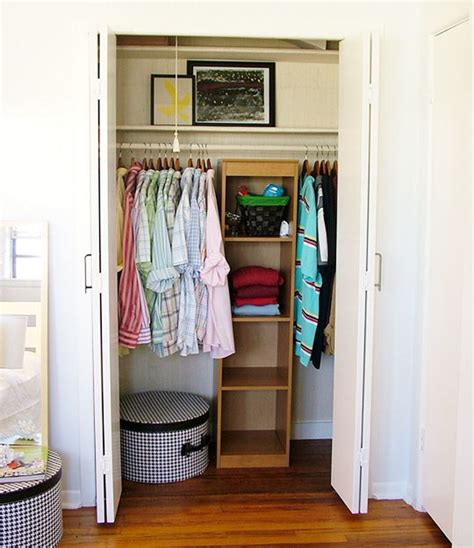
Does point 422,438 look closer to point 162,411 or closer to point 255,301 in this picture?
point 255,301

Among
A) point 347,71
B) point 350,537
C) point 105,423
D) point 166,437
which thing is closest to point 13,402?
point 105,423

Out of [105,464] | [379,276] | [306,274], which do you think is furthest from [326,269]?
[105,464]

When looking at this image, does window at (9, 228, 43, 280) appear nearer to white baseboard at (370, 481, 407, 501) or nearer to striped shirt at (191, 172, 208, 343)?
striped shirt at (191, 172, 208, 343)

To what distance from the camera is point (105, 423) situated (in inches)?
128

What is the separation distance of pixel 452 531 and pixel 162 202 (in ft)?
6.83

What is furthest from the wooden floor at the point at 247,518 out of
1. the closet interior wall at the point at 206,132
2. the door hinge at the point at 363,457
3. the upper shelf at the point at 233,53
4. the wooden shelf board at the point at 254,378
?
the upper shelf at the point at 233,53

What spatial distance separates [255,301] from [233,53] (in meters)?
1.38

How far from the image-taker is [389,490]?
11.8 ft

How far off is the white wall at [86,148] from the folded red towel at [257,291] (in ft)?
2.58

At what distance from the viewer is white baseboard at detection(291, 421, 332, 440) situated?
4.50 m

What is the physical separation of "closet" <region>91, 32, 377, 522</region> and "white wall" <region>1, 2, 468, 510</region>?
15 cm

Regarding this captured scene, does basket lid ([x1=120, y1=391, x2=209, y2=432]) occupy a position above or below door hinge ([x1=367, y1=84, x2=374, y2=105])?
below

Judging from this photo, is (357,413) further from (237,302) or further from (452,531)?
(237,302)

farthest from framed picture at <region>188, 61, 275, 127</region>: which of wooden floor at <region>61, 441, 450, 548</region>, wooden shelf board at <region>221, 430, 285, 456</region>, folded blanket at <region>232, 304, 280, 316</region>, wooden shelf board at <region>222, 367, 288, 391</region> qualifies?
wooden floor at <region>61, 441, 450, 548</region>
